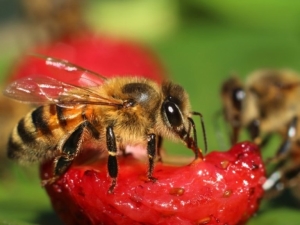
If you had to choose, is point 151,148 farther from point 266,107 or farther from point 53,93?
point 266,107

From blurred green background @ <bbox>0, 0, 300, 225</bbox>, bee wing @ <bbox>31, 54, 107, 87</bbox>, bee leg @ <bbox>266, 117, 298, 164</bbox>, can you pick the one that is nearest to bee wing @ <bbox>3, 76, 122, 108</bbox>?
bee wing @ <bbox>31, 54, 107, 87</bbox>

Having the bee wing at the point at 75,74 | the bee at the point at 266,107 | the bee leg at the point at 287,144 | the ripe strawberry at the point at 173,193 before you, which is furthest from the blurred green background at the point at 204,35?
the ripe strawberry at the point at 173,193

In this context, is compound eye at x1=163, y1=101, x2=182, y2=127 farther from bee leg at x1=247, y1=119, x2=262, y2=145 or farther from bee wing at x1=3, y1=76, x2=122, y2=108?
bee leg at x1=247, y1=119, x2=262, y2=145

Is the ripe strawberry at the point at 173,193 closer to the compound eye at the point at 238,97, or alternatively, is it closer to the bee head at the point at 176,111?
the bee head at the point at 176,111

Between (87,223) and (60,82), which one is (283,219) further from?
(60,82)

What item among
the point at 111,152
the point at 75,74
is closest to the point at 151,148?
the point at 111,152

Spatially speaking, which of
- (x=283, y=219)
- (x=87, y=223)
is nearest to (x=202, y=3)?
(x=283, y=219)
